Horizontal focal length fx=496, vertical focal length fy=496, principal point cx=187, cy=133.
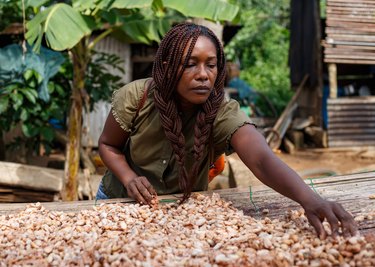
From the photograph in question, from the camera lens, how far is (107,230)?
6.88 feet

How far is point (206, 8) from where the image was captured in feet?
15.1

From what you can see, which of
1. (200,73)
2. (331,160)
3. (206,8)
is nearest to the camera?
(200,73)

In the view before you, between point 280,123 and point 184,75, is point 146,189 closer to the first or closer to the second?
point 184,75

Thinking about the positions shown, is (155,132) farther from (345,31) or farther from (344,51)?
(345,31)

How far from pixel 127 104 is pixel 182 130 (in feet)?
0.95

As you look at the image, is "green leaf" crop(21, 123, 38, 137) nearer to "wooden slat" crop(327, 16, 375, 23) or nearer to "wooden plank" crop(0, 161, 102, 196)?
"wooden plank" crop(0, 161, 102, 196)

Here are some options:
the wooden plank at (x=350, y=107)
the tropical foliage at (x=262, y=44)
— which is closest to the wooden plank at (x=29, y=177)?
the wooden plank at (x=350, y=107)

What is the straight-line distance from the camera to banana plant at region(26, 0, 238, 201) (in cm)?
435

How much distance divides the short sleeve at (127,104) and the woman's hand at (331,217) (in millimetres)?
950

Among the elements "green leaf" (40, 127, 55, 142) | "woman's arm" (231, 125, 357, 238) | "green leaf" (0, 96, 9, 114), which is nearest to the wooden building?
"green leaf" (40, 127, 55, 142)

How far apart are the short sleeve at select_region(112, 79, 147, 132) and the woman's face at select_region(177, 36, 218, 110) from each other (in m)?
0.26

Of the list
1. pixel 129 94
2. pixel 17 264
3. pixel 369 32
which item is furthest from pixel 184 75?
pixel 369 32

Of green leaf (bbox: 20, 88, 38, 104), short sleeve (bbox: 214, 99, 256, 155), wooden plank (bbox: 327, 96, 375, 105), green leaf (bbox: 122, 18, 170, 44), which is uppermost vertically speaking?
green leaf (bbox: 122, 18, 170, 44)

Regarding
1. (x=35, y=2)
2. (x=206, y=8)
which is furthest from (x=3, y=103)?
(x=206, y=8)
